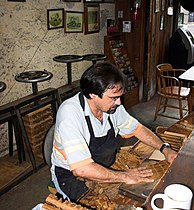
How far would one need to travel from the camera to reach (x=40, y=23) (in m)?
3.79

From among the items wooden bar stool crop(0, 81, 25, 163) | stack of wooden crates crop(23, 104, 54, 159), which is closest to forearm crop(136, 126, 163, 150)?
wooden bar stool crop(0, 81, 25, 163)

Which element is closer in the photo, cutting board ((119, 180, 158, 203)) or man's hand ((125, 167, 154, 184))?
cutting board ((119, 180, 158, 203))

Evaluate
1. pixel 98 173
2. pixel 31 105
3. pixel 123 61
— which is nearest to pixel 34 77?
pixel 31 105

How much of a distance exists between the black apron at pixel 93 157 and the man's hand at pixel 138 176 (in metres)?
0.26

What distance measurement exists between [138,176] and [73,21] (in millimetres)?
3240

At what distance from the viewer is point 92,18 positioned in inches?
186

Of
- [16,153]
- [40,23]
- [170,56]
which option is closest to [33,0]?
[40,23]

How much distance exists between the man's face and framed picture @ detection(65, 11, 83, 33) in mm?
2707

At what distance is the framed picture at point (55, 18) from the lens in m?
3.89

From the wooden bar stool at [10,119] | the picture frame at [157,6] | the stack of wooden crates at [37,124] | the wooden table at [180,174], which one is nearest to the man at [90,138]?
→ the wooden table at [180,174]

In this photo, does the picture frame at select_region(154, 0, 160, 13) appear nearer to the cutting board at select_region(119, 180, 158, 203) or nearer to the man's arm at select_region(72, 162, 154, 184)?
the man's arm at select_region(72, 162, 154, 184)

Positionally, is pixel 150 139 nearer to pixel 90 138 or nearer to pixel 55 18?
pixel 90 138

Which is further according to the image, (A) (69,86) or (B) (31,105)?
(A) (69,86)

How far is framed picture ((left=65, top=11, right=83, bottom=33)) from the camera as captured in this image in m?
4.23
